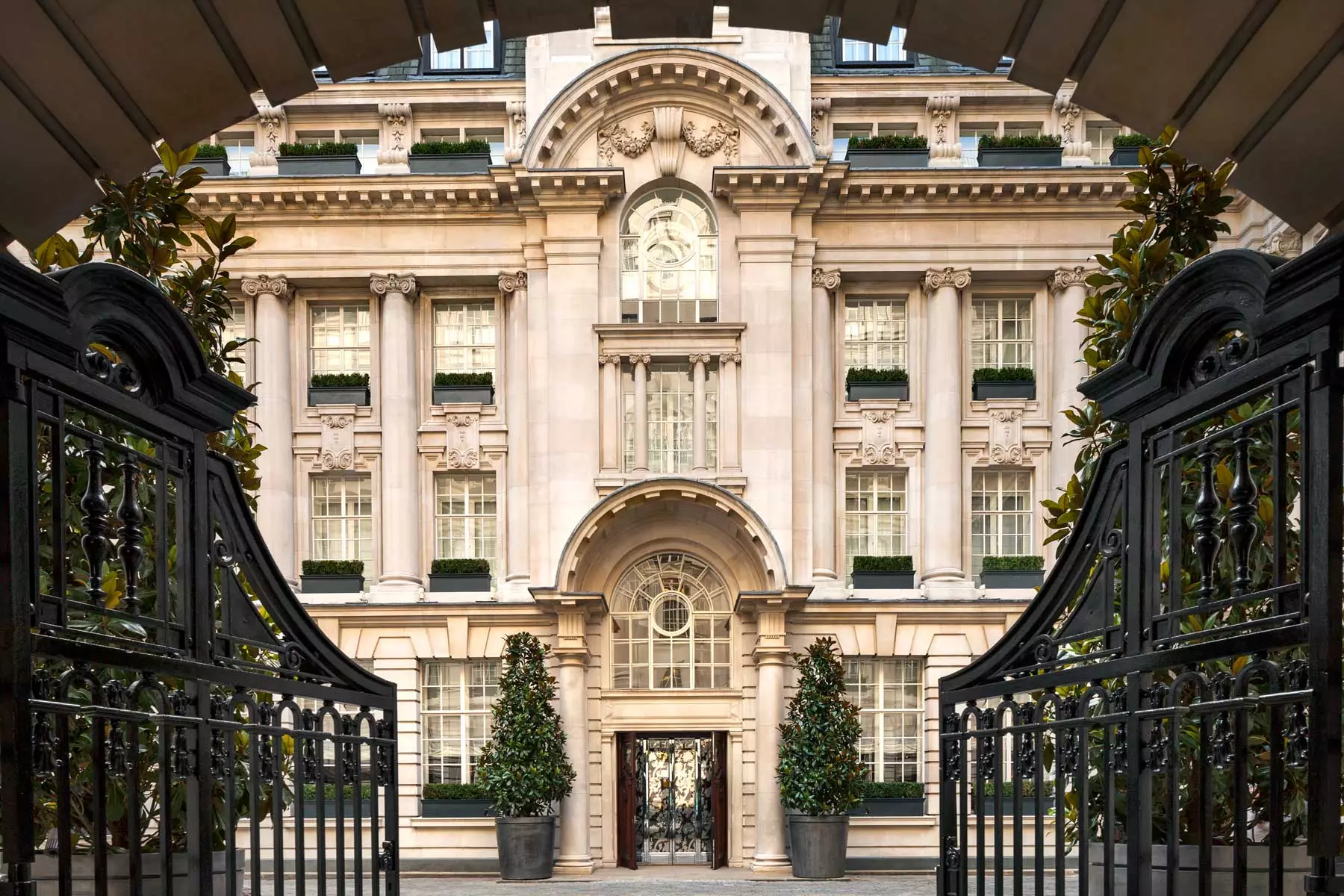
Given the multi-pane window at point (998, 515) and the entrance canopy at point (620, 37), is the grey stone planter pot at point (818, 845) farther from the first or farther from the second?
the entrance canopy at point (620, 37)

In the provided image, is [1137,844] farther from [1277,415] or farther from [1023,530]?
[1023,530]

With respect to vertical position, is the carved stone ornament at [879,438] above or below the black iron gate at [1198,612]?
above

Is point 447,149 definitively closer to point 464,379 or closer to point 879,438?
point 464,379

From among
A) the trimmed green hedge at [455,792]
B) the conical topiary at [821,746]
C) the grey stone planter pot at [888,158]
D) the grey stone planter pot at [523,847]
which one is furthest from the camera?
the grey stone planter pot at [888,158]

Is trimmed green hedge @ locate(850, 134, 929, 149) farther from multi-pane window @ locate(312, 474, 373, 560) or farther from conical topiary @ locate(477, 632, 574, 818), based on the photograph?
multi-pane window @ locate(312, 474, 373, 560)

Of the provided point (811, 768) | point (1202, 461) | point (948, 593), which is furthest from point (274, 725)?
point (948, 593)

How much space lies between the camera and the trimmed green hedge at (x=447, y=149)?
28625 mm

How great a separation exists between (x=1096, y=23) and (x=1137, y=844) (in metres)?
2.90

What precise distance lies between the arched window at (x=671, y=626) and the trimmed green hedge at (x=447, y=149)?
9.28 meters

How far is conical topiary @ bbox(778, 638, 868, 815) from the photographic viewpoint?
83.6 feet

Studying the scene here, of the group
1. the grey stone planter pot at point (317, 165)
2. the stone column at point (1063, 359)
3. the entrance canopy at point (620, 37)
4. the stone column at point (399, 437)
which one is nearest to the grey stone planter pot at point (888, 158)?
the stone column at point (1063, 359)

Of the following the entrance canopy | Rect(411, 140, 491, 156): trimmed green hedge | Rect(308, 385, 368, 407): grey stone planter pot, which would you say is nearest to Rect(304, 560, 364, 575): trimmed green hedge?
Rect(308, 385, 368, 407): grey stone planter pot

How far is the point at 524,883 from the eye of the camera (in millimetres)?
25484

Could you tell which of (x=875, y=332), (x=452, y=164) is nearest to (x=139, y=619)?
(x=452, y=164)
